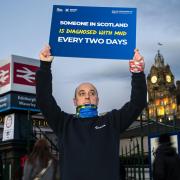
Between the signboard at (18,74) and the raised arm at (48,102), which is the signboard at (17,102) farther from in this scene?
the raised arm at (48,102)

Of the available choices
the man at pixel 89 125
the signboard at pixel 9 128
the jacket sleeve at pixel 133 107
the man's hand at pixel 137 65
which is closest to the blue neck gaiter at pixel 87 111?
the man at pixel 89 125

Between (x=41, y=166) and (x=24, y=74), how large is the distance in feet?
28.1

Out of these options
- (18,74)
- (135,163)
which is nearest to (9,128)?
(18,74)

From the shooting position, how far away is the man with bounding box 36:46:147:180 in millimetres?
3111

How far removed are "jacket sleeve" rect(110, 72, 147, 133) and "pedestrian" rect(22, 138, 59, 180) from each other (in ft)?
9.96

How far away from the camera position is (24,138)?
13922 millimetres

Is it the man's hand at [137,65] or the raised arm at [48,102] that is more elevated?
the man's hand at [137,65]

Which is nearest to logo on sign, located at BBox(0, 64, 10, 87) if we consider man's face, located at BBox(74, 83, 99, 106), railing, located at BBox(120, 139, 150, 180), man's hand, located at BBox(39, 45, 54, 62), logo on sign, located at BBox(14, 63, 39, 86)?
logo on sign, located at BBox(14, 63, 39, 86)

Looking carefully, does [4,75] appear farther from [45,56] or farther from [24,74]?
[45,56]

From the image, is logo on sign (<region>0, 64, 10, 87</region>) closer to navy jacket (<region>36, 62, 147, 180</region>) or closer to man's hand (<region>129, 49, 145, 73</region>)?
navy jacket (<region>36, 62, 147, 180</region>)

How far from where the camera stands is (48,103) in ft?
11.3

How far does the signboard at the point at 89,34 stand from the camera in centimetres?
423

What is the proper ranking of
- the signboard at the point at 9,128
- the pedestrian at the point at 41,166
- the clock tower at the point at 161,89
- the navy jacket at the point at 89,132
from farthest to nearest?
the clock tower at the point at 161,89 < the signboard at the point at 9,128 < the pedestrian at the point at 41,166 < the navy jacket at the point at 89,132

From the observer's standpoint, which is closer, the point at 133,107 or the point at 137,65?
the point at 133,107
